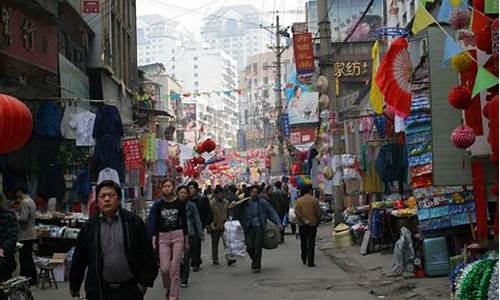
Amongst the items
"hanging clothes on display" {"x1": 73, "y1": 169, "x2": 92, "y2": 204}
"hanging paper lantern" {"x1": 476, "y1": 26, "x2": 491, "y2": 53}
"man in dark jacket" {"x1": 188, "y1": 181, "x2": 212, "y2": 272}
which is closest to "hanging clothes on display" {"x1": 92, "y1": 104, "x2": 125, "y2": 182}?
"hanging clothes on display" {"x1": 73, "y1": 169, "x2": 92, "y2": 204}

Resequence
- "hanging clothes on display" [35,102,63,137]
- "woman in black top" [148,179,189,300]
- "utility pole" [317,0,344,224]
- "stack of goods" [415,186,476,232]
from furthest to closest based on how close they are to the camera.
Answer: "utility pole" [317,0,344,224] → "hanging clothes on display" [35,102,63,137] → "stack of goods" [415,186,476,232] → "woman in black top" [148,179,189,300]

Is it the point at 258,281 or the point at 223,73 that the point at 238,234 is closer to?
the point at 258,281

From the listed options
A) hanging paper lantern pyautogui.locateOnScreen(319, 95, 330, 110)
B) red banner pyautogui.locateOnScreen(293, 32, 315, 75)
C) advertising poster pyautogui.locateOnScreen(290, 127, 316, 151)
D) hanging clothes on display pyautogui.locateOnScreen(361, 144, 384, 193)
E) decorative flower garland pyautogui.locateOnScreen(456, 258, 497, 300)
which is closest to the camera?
decorative flower garland pyautogui.locateOnScreen(456, 258, 497, 300)

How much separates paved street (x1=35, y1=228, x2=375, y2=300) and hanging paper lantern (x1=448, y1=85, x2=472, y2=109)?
370 cm

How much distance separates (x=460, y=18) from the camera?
28.2ft

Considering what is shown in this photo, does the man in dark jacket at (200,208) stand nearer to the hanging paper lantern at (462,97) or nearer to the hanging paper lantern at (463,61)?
the hanging paper lantern at (462,97)

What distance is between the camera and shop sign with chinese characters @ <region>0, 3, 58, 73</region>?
521 inches

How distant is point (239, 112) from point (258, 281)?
118 meters

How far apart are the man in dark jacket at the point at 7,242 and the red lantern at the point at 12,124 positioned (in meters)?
0.95

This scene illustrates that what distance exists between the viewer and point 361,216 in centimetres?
2081

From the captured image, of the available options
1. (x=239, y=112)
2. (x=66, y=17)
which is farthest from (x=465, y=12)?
(x=239, y=112)

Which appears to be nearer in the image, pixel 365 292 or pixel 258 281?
pixel 365 292

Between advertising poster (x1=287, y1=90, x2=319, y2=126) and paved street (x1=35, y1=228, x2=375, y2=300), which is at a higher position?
advertising poster (x1=287, y1=90, x2=319, y2=126)

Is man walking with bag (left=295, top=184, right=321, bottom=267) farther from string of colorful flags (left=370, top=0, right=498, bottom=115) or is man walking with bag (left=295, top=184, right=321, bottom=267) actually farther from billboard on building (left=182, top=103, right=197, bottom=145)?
billboard on building (left=182, top=103, right=197, bottom=145)
